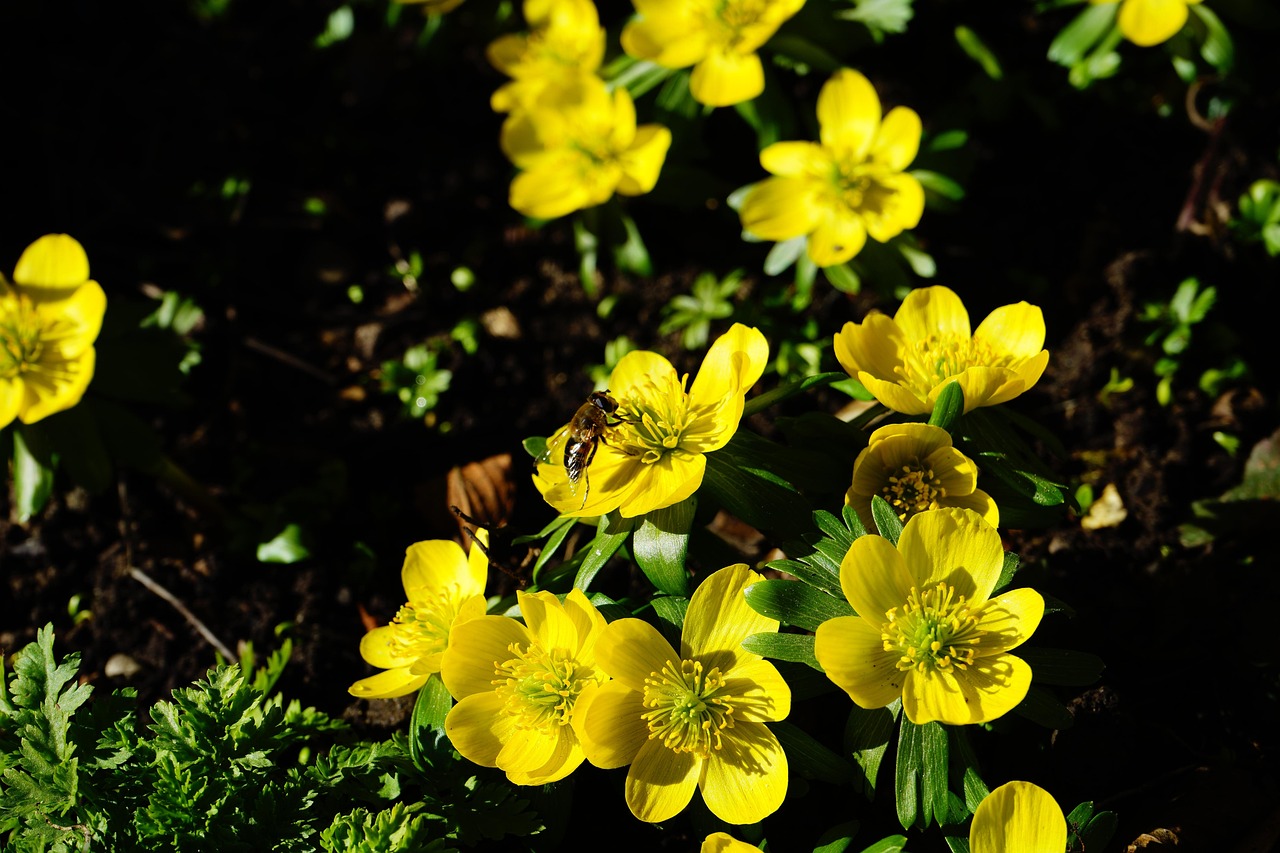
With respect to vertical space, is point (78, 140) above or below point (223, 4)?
below

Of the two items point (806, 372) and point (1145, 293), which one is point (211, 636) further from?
point (1145, 293)

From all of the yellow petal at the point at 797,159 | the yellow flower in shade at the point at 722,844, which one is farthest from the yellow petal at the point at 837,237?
the yellow flower in shade at the point at 722,844

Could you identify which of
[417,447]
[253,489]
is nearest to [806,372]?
[417,447]

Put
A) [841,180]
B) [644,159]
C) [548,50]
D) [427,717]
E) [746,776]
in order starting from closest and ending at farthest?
[746,776] → [427,717] → [841,180] → [644,159] → [548,50]

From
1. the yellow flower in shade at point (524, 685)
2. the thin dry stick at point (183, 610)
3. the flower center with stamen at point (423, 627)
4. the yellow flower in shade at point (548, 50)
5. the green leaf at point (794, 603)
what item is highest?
the yellow flower in shade at point (548, 50)

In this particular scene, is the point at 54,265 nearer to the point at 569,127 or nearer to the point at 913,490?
the point at 569,127

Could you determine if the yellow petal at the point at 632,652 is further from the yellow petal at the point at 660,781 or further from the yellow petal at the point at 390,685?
the yellow petal at the point at 390,685

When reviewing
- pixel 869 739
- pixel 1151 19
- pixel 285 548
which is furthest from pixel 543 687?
pixel 1151 19
